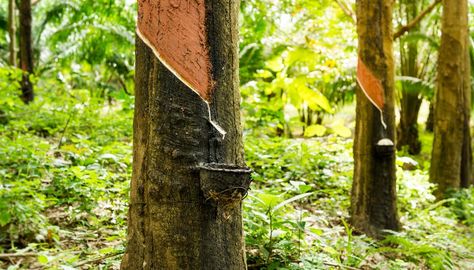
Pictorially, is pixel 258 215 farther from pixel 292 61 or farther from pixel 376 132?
pixel 292 61

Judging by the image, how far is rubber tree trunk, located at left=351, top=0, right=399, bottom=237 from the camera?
412 centimetres

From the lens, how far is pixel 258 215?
8.41 ft

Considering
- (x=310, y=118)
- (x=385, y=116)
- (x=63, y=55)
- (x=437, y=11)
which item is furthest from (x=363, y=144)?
(x=63, y=55)

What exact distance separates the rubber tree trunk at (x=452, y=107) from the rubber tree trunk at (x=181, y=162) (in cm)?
550

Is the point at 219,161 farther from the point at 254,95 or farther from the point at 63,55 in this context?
the point at 63,55

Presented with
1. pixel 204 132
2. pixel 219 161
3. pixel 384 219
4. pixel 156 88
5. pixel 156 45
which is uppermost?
pixel 156 45

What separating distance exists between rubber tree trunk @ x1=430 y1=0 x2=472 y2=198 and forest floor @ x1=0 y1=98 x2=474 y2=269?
17.0 inches

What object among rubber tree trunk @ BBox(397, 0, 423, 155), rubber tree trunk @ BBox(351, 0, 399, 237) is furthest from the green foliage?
rubber tree trunk @ BBox(397, 0, 423, 155)

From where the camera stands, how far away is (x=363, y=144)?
165 inches

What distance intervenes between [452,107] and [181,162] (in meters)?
5.91

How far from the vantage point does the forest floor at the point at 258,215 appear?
2.57m

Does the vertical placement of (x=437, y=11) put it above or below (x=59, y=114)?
above

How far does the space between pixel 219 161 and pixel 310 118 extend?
10.6 m

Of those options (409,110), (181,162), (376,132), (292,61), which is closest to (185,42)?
(181,162)
